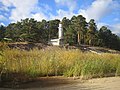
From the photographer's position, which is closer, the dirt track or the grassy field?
the dirt track

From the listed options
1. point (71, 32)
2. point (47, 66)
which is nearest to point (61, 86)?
point (47, 66)

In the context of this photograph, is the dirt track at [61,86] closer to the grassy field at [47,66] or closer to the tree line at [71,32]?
the grassy field at [47,66]

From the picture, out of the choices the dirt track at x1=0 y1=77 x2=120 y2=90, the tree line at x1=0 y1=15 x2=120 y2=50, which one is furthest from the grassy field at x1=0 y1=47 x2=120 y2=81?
the tree line at x1=0 y1=15 x2=120 y2=50

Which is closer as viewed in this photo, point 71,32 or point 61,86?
point 61,86

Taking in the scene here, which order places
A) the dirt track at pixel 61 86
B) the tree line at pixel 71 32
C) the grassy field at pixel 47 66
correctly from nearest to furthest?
1. the dirt track at pixel 61 86
2. the grassy field at pixel 47 66
3. the tree line at pixel 71 32

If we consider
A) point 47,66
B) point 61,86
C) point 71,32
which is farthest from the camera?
point 71,32

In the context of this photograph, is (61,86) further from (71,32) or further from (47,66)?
(71,32)

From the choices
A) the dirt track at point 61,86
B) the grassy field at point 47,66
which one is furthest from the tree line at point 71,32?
the dirt track at point 61,86

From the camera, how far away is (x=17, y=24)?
6278cm

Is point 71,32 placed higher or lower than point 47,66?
higher

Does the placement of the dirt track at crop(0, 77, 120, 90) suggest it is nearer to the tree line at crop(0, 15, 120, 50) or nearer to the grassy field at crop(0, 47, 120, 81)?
the grassy field at crop(0, 47, 120, 81)

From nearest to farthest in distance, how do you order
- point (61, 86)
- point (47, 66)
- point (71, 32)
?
point (61, 86) < point (47, 66) < point (71, 32)

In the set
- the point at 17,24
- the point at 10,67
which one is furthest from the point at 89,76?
the point at 17,24

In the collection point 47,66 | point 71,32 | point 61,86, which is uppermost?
point 71,32
